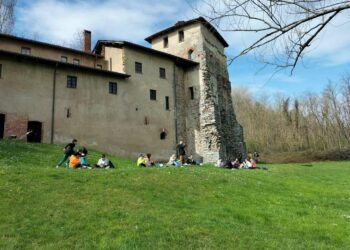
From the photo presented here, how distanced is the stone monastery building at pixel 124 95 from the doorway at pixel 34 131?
73 mm

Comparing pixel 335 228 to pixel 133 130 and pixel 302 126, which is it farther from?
pixel 302 126

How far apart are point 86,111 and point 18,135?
→ 232 inches

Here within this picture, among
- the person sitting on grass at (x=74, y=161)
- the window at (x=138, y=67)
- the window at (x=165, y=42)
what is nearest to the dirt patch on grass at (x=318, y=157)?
the window at (x=165, y=42)

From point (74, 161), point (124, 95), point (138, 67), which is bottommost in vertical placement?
point (74, 161)

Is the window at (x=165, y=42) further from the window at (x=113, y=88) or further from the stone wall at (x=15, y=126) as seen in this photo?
the stone wall at (x=15, y=126)

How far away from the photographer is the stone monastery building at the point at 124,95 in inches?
1116

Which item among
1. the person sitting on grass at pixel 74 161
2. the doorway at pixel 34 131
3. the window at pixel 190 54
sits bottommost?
the person sitting on grass at pixel 74 161

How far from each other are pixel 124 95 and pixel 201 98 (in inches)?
359

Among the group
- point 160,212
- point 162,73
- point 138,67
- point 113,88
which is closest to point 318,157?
point 162,73

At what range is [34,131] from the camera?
28375mm

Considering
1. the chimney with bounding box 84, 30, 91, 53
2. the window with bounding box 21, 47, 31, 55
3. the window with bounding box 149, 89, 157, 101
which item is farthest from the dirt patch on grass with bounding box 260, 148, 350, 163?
the window with bounding box 21, 47, 31, 55

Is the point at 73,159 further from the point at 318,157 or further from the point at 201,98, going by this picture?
the point at 318,157

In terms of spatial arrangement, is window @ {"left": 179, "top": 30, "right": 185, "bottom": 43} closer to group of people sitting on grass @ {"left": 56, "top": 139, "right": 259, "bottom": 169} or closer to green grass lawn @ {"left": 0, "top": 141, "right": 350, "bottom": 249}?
group of people sitting on grass @ {"left": 56, "top": 139, "right": 259, "bottom": 169}

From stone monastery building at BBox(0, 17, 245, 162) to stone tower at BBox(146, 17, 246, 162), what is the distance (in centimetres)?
11
